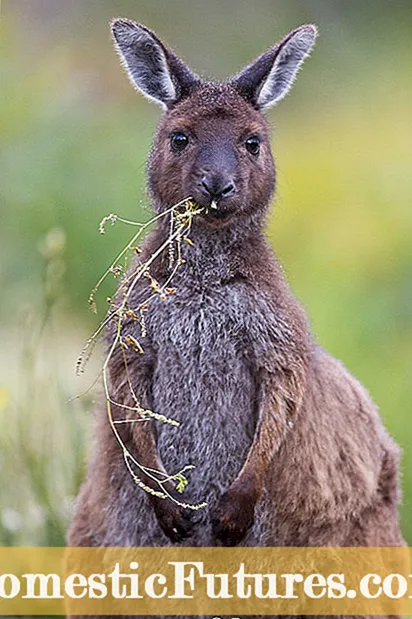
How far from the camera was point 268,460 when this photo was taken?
511 cm

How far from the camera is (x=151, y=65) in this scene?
5.18 metres

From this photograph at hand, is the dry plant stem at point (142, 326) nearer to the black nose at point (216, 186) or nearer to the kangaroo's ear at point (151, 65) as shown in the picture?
the black nose at point (216, 186)

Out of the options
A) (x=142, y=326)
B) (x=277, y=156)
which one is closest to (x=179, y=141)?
(x=142, y=326)

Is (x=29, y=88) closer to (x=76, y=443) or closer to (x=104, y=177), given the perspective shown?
(x=104, y=177)

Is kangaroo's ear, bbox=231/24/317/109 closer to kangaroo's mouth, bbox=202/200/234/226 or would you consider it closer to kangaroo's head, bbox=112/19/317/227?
kangaroo's head, bbox=112/19/317/227

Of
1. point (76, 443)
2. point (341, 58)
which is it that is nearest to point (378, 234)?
point (341, 58)

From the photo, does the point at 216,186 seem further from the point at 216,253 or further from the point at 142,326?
the point at 142,326

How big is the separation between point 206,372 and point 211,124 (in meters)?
0.82

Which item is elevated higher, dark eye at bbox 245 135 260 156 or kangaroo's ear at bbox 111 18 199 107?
kangaroo's ear at bbox 111 18 199 107

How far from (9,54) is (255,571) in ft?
13.9

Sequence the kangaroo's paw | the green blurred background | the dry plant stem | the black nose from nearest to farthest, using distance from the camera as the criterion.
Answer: the black nose → the dry plant stem → the kangaroo's paw → the green blurred background

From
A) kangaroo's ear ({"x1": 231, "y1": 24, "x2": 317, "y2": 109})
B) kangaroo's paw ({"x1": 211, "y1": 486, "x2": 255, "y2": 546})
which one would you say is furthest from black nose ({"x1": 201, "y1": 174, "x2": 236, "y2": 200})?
kangaroo's paw ({"x1": 211, "y1": 486, "x2": 255, "y2": 546})

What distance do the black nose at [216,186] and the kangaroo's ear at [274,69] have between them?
1.25 feet

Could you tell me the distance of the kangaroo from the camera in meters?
5.05
